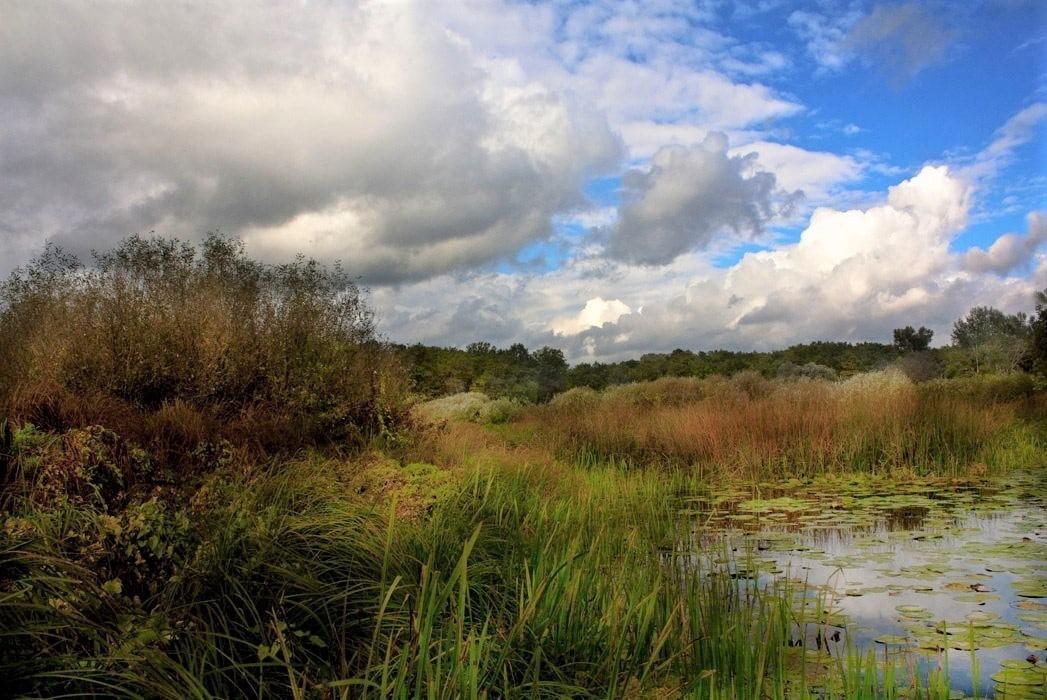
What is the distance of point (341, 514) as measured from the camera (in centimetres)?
454

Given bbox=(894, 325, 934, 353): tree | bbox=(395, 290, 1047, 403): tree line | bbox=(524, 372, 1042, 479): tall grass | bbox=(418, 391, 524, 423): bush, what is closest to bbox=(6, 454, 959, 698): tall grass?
bbox=(524, 372, 1042, 479): tall grass

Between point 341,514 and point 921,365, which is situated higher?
point 921,365

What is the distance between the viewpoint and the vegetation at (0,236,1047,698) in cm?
273

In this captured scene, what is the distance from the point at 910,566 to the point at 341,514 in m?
4.00

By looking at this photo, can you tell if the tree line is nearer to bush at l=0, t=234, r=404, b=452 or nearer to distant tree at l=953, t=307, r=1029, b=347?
distant tree at l=953, t=307, r=1029, b=347

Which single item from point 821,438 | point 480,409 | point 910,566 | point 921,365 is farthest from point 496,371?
point 910,566

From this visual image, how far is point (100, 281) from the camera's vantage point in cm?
807

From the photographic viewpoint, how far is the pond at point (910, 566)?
3422 millimetres

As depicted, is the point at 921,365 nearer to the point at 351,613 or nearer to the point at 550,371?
the point at 550,371

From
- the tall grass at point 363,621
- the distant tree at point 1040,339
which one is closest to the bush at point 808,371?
the distant tree at point 1040,339

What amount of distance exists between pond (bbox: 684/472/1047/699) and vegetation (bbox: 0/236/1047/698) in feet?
0.46

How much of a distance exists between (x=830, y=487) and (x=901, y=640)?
5.55 meters

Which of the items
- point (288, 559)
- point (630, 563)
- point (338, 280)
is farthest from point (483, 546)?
point (338, 280)

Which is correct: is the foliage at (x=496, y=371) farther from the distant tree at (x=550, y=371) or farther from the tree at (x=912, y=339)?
the tree at (x=912, y=339)
